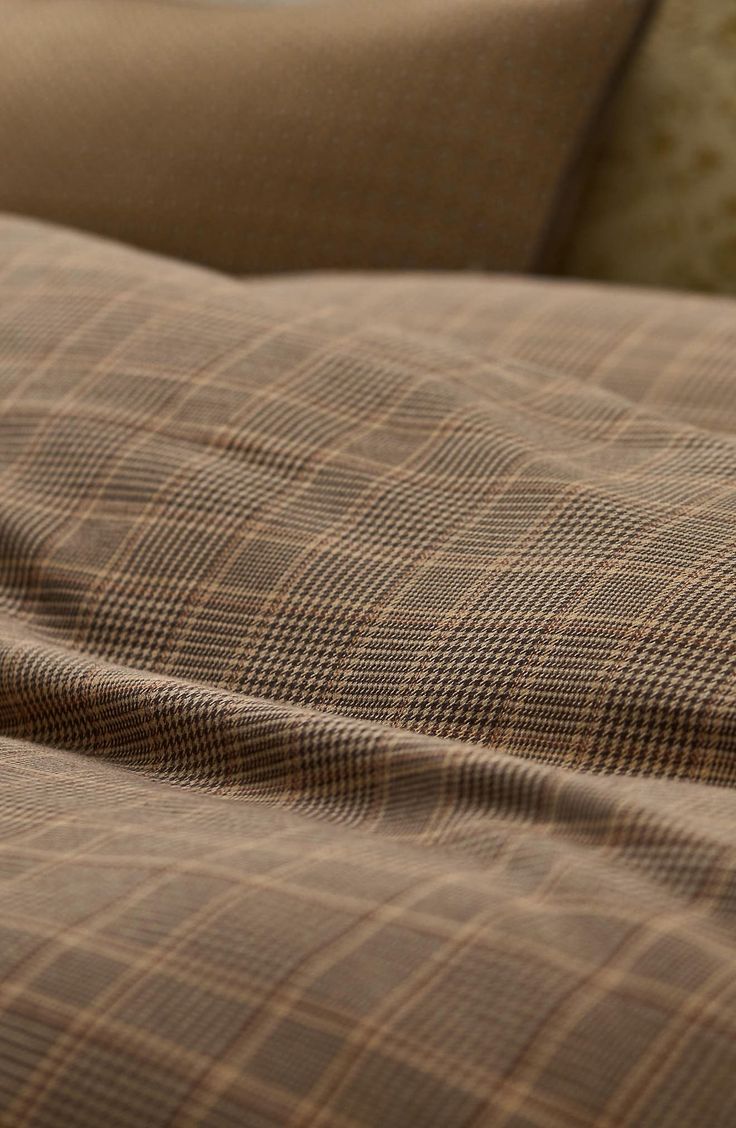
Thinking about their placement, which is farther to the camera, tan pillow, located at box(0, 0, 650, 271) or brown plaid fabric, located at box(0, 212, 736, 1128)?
tan pillow, located at box(0, 0, 650, 271)

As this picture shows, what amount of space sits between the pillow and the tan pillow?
4 centimetres

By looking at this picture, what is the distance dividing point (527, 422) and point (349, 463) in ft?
0.32

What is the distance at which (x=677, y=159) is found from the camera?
1044 mm

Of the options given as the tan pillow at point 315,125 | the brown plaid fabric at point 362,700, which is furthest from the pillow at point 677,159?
the brown plaid fabric at point 362,700

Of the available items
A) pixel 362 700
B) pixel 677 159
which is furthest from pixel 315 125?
pixel 362 700

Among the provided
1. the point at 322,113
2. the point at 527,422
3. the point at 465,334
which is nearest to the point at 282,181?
the point at 322,113

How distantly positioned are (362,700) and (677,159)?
66cm

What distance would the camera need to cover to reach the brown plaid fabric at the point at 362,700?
0.36 metres

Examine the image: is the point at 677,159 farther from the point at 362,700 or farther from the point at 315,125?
the point at 362,700

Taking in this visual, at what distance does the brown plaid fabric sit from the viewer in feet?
1.19

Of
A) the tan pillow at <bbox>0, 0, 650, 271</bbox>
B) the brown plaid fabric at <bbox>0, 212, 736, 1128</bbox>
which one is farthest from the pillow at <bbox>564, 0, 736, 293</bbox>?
the brown plaid fabric at <bbox>0, 212, 736, 1128</bbox>

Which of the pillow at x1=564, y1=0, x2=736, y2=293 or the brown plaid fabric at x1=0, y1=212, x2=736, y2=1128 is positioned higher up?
the pillow at x1=564, y1=0, x2=736, y2=293

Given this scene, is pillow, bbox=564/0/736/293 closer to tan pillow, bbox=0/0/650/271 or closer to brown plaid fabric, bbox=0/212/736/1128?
tan pillow, bbox=0/0/650/271

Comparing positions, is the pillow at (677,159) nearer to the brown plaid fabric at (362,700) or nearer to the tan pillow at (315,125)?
the tan pillow at (315,125)
